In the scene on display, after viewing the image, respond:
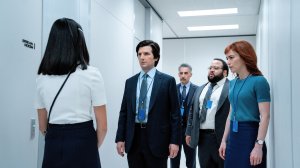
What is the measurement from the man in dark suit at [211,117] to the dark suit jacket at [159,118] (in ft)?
2.52

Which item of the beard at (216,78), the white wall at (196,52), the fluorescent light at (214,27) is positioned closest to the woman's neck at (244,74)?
the beard at (216,78)

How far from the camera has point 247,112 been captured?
2.27 meters

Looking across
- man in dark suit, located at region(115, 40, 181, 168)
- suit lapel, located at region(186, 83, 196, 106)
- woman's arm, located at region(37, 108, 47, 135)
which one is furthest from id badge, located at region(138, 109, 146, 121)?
suit lapel, located at region(186, 83, 196, 106)

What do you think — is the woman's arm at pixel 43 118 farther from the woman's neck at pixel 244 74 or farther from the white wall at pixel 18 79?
the woman's neck at pixel 244 74

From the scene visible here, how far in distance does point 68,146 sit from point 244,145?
121cm

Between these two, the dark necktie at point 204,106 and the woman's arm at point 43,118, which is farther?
the dark necktie at point 204,106

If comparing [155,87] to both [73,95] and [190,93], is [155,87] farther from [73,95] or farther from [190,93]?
[190,93]

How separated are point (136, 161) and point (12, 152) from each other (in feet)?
2.92

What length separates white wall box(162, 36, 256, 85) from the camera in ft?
29.3

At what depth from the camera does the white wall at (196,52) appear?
8.92 m

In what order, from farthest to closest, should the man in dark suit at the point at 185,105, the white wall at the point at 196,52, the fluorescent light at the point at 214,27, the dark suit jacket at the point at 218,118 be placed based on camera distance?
the white wall at the point at 196,52, the fluorescent light at the point at 214,27, the man in dark suit at the point at 185,105, the dark suit jacket at the point at 218,118

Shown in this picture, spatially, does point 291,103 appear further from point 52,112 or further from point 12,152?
point 12,152

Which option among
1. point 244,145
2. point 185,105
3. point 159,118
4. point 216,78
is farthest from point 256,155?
point 185,105

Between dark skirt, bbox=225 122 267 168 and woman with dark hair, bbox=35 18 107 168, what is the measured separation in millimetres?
1055
